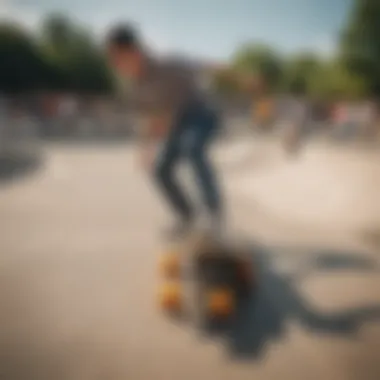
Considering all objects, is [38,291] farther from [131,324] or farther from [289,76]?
[289,76]

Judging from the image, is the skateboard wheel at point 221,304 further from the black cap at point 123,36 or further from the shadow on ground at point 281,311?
Answer: the black cap at point 123,36

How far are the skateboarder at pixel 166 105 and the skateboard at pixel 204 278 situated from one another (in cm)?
15

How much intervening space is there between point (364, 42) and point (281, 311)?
22.4 inches

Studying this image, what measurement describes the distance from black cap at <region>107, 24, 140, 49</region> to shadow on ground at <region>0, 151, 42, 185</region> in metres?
0.27

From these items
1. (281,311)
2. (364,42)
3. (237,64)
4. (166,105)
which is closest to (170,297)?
(281,311)

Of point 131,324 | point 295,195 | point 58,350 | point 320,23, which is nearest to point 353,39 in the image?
point 320,23

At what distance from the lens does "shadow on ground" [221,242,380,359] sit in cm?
97

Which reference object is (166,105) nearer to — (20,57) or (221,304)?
(20,57)

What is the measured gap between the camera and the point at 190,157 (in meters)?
0.97

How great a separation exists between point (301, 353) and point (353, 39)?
0.63 m

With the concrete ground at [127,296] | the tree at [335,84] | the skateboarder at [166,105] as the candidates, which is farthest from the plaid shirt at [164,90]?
the tree at [335,84]

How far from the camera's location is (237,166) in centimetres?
99

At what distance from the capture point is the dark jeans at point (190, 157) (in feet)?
3.08

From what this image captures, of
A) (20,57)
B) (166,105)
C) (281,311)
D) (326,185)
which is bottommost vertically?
(281,311)
